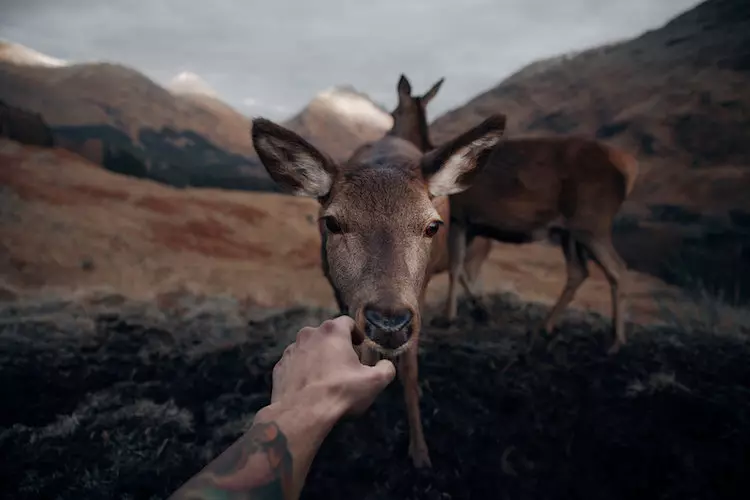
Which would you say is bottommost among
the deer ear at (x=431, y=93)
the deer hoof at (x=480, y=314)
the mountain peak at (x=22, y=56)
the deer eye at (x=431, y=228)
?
the deer hoof at (x=480, y=314)

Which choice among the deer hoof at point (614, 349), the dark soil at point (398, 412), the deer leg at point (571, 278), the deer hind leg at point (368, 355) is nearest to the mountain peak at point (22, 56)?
the dark soil at point (398, 412)

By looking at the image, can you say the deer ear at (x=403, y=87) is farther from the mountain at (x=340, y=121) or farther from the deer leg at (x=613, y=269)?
the deer leg at (x=613, y=269)

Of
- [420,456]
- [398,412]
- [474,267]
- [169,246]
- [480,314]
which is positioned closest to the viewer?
[420,456]

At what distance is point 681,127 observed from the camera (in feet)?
17.9

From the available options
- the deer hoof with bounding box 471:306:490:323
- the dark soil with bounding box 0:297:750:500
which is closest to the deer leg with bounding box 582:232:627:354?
the dark soil with bounding box 0:297:750:500

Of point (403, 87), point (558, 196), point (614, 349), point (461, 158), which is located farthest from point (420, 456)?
point (403, 87)

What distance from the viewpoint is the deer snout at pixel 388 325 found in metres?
1.60

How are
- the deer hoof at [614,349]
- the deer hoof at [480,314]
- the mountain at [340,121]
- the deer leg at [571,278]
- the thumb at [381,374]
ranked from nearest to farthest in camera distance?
the thumb at [381,374] < the deer hoof at [614,349] < the deer leg at [571,278] < the deer hoof at [480,314] < the mountain at [340,121]

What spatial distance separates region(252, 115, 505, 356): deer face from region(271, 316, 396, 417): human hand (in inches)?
17.6

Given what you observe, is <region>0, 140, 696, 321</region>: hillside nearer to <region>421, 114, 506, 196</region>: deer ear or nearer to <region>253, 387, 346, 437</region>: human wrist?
<region>421, 114, 506, 196</region>: deer ear

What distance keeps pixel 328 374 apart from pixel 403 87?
12.7ft

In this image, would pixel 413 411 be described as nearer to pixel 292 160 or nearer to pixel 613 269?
pixel 292 160

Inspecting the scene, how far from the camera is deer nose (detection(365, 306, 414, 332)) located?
1.60m

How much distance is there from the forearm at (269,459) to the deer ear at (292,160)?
4.31 feet
